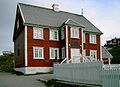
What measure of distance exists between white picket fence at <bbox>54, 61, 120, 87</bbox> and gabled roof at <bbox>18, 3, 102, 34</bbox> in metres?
11.7

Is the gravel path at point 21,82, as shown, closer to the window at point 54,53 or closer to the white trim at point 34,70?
the white trim at point 34,70

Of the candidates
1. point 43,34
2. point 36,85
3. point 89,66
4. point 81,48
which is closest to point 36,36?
point 43,34

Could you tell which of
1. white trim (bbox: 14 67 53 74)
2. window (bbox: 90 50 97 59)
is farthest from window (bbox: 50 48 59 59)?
window (bbox: 90 50 97 59)

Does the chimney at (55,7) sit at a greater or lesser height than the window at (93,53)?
greater

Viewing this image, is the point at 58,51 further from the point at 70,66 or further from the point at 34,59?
the point at 70,66

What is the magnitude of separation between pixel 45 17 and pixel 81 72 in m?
16.9

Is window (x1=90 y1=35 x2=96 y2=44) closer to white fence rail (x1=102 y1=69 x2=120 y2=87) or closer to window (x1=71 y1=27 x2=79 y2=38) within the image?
window (x1=71 y1=27 x2=79 y2=38)

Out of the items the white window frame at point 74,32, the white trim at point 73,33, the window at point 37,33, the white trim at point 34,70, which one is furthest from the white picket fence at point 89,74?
the white window frame at point 74,32

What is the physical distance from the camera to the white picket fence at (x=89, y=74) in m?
9.80

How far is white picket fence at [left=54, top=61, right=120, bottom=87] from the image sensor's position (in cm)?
980

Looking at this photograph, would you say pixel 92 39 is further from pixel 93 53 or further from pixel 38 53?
pixel 38 53

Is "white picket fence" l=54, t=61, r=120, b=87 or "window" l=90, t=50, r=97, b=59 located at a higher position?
"window" l=90, t=50, r=97, b=59

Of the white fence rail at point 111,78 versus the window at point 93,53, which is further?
the window at point 93,53

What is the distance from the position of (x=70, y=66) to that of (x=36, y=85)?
10.1 ft
